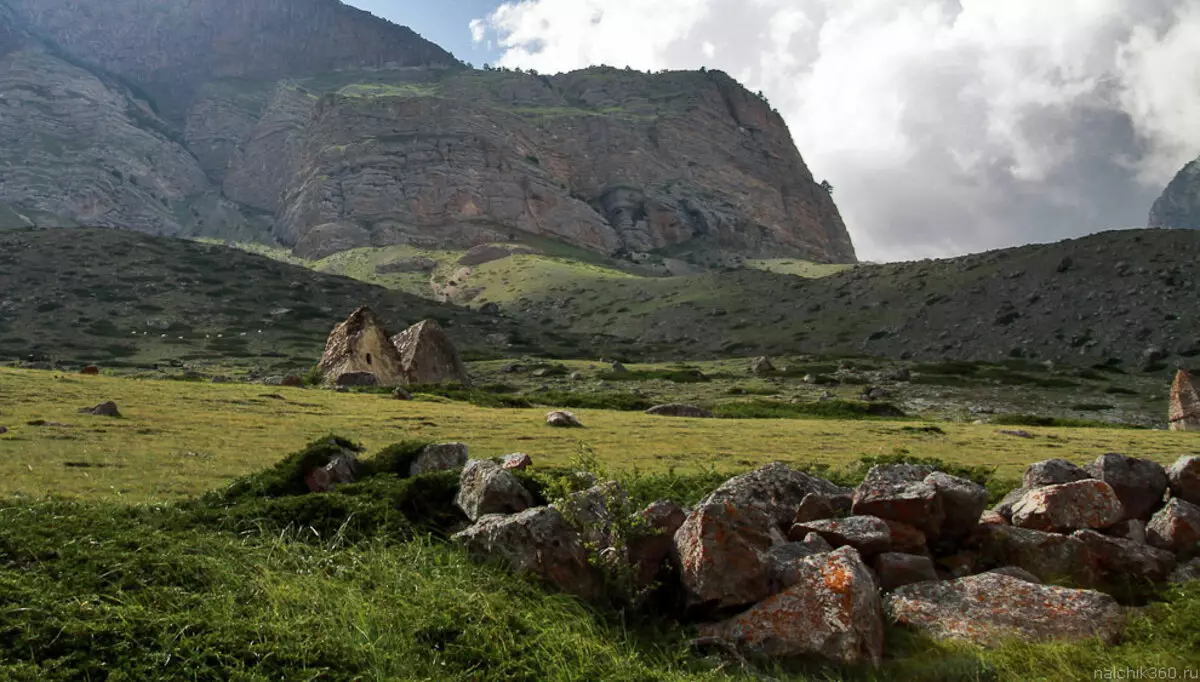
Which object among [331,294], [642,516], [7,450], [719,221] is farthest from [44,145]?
[642,516]

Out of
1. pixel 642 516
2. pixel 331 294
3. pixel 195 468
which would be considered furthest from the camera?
pixel 331 294

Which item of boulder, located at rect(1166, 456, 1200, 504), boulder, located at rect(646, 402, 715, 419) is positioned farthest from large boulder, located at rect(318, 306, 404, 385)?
boulder, located at rect(1166, 456, 1200, 504)

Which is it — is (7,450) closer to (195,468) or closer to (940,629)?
(195,468)

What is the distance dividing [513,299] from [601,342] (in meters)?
30.9

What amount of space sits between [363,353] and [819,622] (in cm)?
4071

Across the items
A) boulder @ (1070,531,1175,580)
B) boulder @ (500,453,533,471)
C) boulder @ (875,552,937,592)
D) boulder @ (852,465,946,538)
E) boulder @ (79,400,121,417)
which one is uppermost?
boulder @ (852,465,946,538)

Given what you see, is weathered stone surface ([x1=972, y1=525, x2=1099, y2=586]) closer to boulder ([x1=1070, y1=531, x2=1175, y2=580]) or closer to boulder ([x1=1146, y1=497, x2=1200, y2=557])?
boulder ([x1=1070, y1=531, x2=1175, y2=580])

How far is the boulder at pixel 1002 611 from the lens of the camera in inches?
333

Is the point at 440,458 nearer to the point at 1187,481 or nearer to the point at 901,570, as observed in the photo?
the point at 901,570

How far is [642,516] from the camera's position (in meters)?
9.70

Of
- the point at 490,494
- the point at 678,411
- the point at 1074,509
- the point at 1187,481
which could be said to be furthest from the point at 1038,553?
the point at 678,411

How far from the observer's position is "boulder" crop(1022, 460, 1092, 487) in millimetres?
12328

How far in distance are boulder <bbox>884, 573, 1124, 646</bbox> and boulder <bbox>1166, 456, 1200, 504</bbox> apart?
4.11 m

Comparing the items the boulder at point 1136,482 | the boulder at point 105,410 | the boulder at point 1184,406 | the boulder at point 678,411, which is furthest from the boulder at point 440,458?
the boulder at point 1184,406
